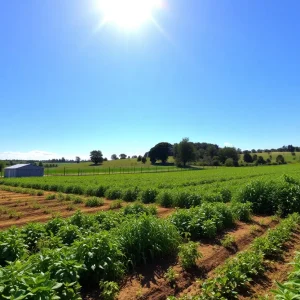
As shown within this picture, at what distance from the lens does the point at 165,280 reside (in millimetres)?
4746

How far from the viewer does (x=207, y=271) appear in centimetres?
522

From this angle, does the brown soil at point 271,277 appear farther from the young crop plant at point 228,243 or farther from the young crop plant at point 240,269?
the young crop plant at point 228,243

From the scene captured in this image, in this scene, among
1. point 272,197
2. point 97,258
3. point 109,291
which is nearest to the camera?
point 109,291

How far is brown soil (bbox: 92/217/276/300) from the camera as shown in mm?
4336

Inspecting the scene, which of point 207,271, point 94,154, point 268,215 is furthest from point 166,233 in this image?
point 94,154

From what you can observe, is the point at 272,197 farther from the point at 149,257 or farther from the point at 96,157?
the point at 96,157

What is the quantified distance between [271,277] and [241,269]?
2.32ft

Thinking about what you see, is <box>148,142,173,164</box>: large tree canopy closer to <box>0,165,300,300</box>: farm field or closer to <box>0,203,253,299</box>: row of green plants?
<box>0,165,300,300</box>: farm field

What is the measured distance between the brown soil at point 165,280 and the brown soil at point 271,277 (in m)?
0.86

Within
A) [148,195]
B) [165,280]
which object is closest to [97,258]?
[165,280]

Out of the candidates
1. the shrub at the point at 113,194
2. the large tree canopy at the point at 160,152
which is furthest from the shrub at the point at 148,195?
the large tree canopy at the point at 160,152

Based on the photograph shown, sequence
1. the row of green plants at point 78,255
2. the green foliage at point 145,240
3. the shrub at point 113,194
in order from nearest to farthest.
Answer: the row of green plants at point 78,255 < the green foliage at point 145,240 < the shrub at point 113,194

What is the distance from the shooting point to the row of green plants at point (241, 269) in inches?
161

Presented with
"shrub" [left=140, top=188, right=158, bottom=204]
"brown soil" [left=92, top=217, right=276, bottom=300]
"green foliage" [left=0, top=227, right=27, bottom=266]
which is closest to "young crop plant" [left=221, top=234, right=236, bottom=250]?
"brown soil" [left=92, top=217, right=276, bottom=300]
